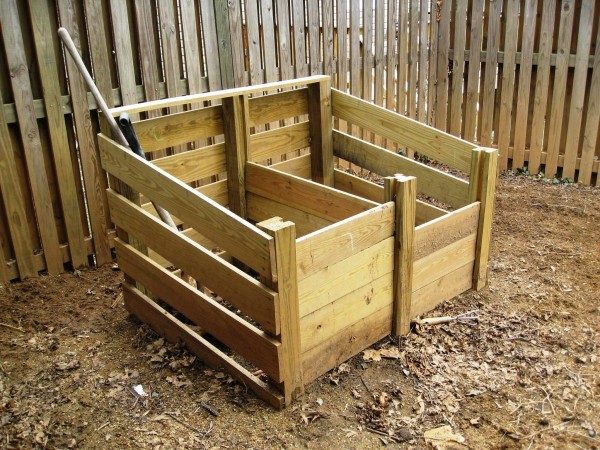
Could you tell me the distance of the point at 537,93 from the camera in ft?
24.0

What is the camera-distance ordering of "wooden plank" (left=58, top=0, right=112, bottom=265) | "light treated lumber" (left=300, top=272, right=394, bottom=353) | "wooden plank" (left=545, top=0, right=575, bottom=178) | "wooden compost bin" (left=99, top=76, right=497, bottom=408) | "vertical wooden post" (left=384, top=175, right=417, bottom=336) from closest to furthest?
"wooden compost bin" (left=99, top=76, right=497, bottom=408), "light treated lumber" (left=300, top=272, right=394, bottom=353), "vertical wooden post" (left=384, top=175, right=417, bottom=336), "wooden plank" (left=58, top=0, right=112, bottom=265), "wooden plank" (left=545, top=0, right=575, bottom=178)

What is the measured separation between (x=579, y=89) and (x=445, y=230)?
11.3 ft

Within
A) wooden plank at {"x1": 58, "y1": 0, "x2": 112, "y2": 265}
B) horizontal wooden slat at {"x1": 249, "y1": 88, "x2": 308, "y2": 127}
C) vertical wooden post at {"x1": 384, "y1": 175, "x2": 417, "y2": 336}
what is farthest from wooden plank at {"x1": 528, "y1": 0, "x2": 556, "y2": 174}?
wooden plank at {"x1": 58, "y1": 0, "x2": 112, "y2": 265}

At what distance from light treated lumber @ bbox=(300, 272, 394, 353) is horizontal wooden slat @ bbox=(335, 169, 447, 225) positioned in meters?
0.78

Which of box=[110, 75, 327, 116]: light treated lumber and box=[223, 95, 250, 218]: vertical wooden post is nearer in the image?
box=[110, 75, 327, 116]: light treated lumber

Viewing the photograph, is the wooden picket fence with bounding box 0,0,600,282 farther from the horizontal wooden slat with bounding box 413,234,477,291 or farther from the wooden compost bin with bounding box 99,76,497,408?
the horizontal wooden slat with bounding box 413,234,477,291

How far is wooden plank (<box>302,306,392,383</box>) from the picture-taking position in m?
3.88

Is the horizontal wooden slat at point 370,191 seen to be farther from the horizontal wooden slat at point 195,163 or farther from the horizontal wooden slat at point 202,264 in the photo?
the horizontal wooden slat at point 202,264

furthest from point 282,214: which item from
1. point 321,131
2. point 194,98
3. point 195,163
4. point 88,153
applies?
point 88,153

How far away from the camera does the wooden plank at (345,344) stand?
388 centimetres

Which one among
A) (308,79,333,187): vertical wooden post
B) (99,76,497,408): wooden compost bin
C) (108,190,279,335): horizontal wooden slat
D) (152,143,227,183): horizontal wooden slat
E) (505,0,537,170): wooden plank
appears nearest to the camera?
(108,190,279,335): horizontal wooden slat

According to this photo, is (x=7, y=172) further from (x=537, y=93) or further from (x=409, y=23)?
(x=537, y=93)

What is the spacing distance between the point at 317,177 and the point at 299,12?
186cm

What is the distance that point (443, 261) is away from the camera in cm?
459
